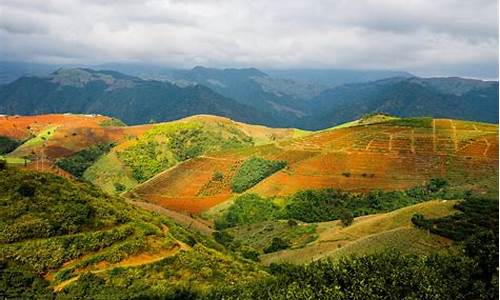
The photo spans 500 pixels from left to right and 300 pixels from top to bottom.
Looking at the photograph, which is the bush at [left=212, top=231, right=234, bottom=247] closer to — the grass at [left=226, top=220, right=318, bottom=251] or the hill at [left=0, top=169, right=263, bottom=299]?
the grass at [left=226, top=220, right=318, bottom=251]

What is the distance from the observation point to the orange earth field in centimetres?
15838

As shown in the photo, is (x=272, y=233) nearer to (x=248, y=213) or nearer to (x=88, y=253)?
(x=248, y=213)

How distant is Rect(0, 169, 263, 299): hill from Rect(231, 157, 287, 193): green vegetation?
328 ft

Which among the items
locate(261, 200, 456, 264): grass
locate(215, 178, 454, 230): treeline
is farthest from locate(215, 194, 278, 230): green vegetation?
locate(261, 200, 456, 264): grass

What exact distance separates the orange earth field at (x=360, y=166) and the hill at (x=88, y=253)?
3523 inches

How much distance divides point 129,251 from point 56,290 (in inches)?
394

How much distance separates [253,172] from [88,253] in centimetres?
12232

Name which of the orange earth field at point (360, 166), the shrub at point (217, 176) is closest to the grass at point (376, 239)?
the orange earth field at point (360, 166)

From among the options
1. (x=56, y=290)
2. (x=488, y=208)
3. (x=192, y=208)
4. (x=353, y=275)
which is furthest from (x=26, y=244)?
(x=192, y=208)

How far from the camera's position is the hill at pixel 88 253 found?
57750mm

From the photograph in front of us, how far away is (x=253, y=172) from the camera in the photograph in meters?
185

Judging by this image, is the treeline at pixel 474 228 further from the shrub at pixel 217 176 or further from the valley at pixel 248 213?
the shrub at pixel 217 176

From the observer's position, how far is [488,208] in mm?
96812

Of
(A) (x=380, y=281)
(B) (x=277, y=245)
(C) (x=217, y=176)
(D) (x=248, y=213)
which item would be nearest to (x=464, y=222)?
(B) (x=277, y=245)
